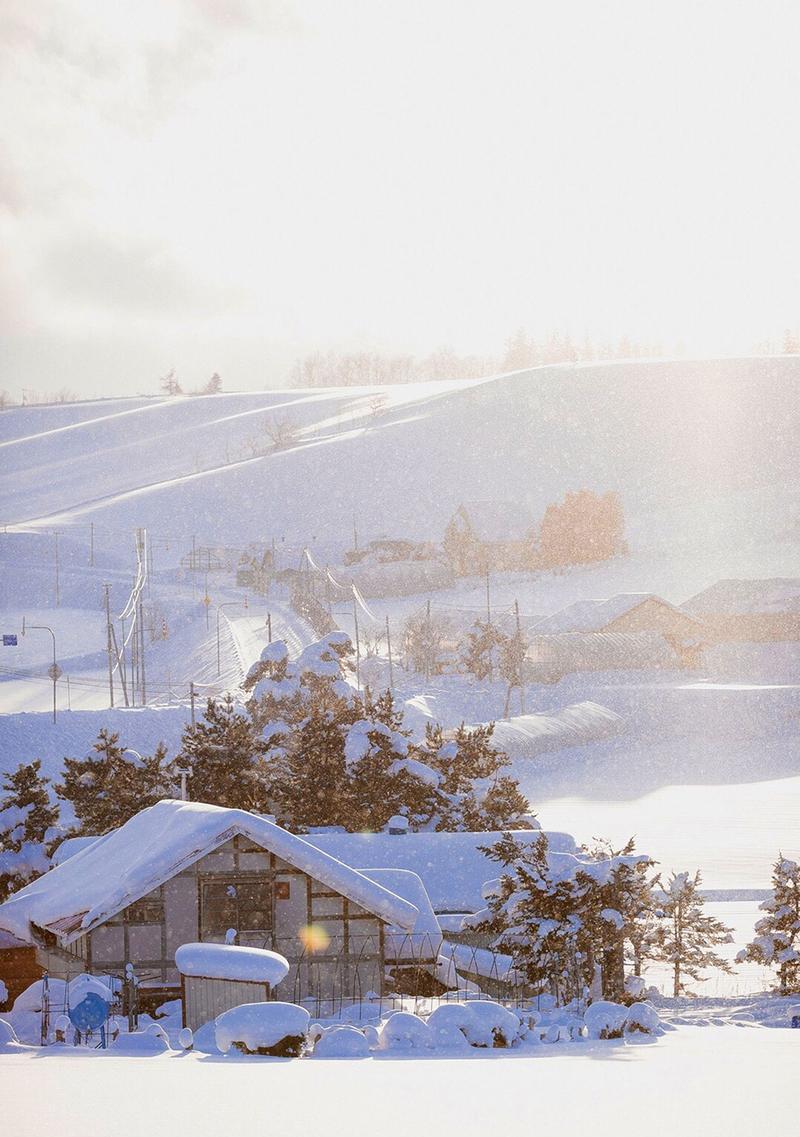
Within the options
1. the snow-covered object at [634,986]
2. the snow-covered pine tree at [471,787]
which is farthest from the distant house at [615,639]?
the snow-covered object at [634,986]

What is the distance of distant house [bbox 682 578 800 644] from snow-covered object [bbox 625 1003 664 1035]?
62010 millimetres

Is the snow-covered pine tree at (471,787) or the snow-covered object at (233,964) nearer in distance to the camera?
the snow-covered object at (233,964)

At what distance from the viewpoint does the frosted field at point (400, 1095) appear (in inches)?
262

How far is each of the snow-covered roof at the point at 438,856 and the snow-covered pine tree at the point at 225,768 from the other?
4.72m

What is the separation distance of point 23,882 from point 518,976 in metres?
11.0

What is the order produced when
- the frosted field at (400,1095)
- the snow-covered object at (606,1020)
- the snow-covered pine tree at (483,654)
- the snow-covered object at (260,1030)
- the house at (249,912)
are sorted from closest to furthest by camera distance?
the frosted field at (400,1095) → the snow-covered object at (260,1030) → the snow-covered object at (606,1020) → the house at (249,912) → the snow-covered pine tree at (483,654)

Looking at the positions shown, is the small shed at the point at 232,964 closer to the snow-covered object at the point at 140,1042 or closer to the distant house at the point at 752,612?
the snow-covered object at the point at 140,1042

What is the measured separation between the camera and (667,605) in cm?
7200

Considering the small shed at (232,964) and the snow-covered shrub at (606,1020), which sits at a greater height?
the small shed at (232,964)

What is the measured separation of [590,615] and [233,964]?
58.3 m

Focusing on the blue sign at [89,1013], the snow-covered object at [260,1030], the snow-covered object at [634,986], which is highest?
the snow-covered object at [260,1030]

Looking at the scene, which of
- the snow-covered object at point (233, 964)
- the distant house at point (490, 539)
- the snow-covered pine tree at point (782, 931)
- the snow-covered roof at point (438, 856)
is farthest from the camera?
the distant house at point (490, 539)

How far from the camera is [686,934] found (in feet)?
73.7

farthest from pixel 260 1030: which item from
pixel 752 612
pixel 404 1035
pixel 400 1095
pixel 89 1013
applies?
pixel 752 612
